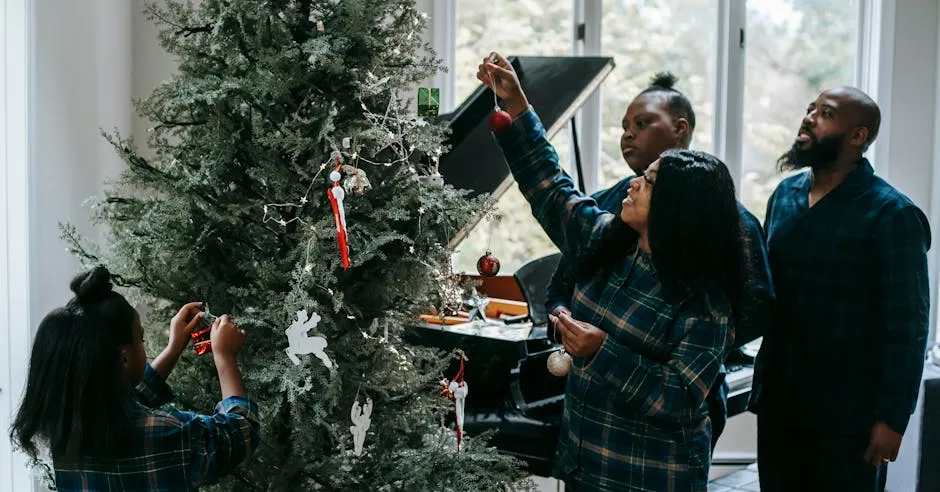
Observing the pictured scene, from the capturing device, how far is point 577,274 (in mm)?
1964

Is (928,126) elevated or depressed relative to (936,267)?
elevated

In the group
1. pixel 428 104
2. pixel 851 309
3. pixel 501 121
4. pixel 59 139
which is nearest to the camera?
pixel 428 104

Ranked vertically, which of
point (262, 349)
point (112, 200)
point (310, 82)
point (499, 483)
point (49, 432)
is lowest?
point (499, 483)

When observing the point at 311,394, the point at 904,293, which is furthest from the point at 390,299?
the point at 904,293

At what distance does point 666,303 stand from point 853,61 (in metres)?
3.16

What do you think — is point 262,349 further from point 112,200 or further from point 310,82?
point 310,82

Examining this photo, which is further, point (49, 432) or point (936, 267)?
point (936, 267)

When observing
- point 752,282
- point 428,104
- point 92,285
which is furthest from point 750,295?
point 92,285

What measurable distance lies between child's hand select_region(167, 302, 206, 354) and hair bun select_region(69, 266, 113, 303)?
13cm

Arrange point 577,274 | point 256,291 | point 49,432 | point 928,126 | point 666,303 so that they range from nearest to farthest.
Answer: point 49,432 < point 256,291 < point 666,303 < point 577,274 < point 928,126

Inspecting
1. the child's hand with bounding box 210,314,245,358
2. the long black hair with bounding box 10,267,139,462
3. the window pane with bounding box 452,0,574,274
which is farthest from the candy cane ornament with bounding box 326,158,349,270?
the window pane with bounding box 452,0,574,274

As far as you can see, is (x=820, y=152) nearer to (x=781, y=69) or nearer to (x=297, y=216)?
(x=297, y=216)

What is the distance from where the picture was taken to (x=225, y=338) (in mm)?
1620

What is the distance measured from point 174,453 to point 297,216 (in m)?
0.46
